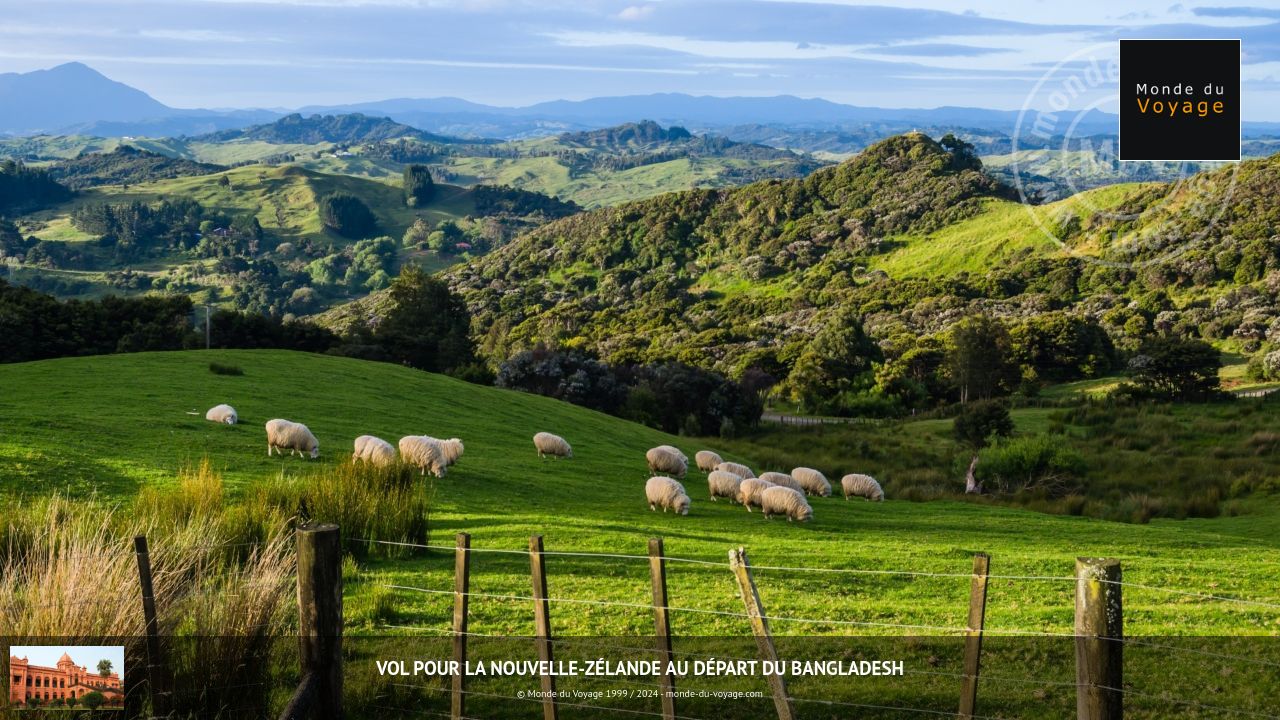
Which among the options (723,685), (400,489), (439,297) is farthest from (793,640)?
(439,297)

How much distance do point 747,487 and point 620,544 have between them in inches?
239

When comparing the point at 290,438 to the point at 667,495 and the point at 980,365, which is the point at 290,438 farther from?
the point at 980,365

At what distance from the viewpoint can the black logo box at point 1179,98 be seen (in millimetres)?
25516

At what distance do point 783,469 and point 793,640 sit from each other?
897 inches

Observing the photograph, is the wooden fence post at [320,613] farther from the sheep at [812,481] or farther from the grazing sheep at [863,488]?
the grazing sheep at [863,488]

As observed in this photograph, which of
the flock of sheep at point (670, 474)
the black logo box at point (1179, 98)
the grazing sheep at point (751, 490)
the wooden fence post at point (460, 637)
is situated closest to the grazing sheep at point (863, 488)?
the flock of sheep at point (670, 474)

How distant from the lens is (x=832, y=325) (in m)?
80.1

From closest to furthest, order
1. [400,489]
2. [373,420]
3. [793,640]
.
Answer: [793,640]
[400,489]
[373,420]

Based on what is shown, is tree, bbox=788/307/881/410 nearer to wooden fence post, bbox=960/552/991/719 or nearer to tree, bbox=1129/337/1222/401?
tree, bbox=1129/337/1222/401

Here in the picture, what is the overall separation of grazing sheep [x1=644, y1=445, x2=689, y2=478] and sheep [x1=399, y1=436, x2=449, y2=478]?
6714 millimetres

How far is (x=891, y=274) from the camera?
125 metres

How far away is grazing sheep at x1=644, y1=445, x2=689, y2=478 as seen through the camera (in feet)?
83.1

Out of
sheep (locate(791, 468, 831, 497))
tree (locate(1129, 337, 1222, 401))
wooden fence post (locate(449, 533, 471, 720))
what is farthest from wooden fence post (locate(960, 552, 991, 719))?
tree (locate(1129, 337, 1222, 401))

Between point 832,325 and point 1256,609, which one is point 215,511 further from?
point 832,325
